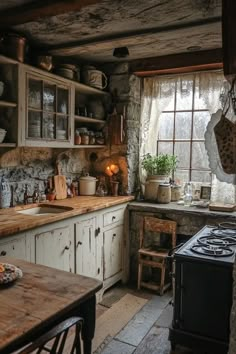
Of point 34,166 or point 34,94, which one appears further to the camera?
point 34,166

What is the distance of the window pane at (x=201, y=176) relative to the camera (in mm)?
3688

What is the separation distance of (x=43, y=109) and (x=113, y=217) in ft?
4.18

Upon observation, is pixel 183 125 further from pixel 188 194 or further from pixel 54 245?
pixel 54 245

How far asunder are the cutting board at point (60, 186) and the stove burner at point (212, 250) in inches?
65.0

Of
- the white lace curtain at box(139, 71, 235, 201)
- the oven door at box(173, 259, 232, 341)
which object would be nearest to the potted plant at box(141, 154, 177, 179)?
the white lace curtain at box(139, 71, 235, 201)

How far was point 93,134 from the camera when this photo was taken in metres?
3.74

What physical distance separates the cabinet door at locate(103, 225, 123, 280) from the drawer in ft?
0.25

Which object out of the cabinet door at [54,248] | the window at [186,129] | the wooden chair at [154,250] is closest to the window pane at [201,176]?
the window at [186,129]

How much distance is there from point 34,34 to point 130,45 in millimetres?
881

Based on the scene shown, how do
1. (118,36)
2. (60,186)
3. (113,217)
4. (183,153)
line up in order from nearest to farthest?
(118,36)
(113,217)
(60,186)
(183,153)

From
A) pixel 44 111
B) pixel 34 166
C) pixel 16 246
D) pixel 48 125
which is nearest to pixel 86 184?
→ pixel 34 166

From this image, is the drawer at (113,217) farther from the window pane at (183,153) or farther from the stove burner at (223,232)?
the stove burner at (223,232)

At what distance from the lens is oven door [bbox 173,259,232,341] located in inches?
82.9

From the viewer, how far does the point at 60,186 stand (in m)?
3.52
